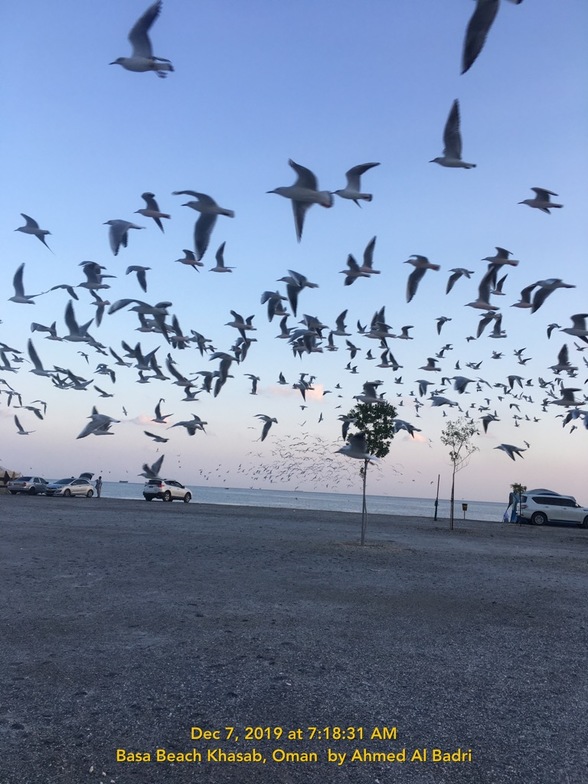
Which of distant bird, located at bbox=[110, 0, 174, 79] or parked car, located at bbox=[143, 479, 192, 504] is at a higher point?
distant bird, located at bbox=[110, 0, 174, 79]

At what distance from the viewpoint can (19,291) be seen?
14984 mm

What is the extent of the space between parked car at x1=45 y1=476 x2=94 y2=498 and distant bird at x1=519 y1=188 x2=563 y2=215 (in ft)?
138

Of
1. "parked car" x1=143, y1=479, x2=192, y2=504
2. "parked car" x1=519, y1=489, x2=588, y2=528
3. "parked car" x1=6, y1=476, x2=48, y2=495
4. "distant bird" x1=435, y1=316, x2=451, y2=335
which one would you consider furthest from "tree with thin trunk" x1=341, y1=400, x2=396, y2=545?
"parked car" x1=6, y1=476, x2=48, y2=495

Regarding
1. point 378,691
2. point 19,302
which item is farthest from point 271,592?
point 19,302

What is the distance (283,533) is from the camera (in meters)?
23.8

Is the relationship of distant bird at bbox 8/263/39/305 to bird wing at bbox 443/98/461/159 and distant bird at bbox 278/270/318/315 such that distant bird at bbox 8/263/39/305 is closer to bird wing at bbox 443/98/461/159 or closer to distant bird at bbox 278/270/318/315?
distant bird at bbox 278/270/318/315

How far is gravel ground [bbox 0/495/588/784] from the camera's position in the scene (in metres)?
5.18

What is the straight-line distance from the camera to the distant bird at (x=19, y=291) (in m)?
14.7

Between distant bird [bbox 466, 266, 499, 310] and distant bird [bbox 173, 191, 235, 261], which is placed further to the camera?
distant bird [bbox 466, 266, 499, 310]

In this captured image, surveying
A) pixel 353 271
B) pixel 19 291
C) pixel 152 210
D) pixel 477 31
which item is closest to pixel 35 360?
pixel 19 291

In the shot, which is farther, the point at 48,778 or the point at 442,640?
the point at 442,640

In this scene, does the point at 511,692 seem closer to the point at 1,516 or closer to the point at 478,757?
the point at 478,757

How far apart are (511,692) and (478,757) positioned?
5.62 ft

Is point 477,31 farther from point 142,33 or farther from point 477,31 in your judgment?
point 142,33
